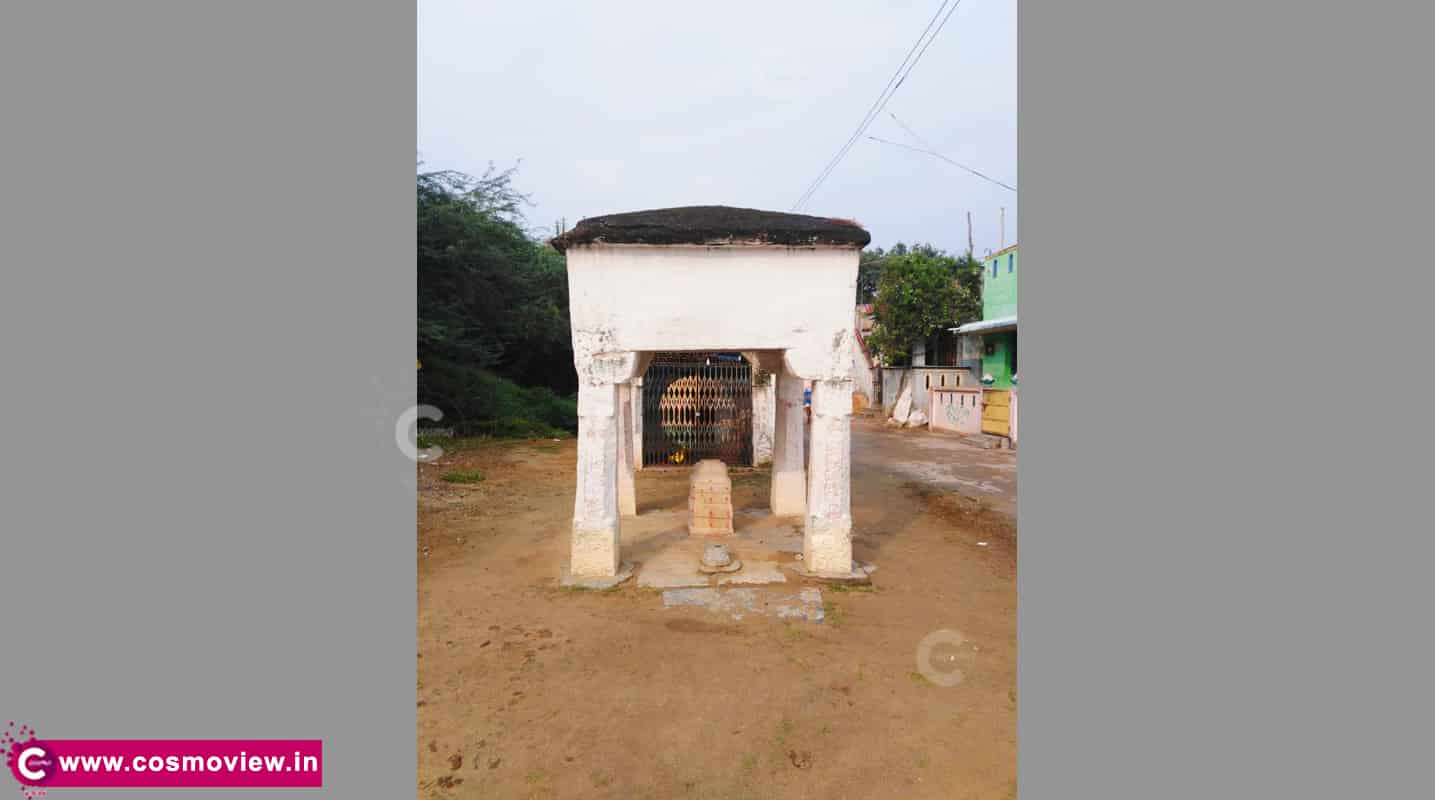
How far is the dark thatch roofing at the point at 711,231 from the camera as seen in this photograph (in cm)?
632

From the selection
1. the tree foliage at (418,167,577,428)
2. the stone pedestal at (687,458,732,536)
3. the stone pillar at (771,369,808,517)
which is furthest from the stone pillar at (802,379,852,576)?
the tree foliage at (418,167,577,428)

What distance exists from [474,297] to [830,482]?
12.9m

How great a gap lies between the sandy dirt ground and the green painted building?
14.5m

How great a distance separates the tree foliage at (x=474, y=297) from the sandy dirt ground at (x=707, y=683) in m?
8.96

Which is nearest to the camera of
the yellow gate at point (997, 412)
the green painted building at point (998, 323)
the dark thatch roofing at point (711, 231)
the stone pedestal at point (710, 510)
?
the dark thatch roofing at point (711, 231)

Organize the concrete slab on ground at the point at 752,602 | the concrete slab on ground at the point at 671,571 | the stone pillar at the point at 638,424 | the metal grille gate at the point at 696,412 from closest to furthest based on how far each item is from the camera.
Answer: the concrete slab on ground at the point at 752,602, the concrete slab on ground at the point at 671,571, the stone pillar at the point at 638,424, the metal grille gate at the point at 696,412

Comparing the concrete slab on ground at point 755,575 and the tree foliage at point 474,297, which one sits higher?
the tree foliage at point 474,297

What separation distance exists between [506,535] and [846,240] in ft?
19.2

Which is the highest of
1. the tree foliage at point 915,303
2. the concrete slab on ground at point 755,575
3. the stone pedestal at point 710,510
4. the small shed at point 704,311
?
the tree foliage at point 915,303

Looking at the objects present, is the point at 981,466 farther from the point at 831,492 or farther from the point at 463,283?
the point at 463,283

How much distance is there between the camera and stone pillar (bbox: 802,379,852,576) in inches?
266

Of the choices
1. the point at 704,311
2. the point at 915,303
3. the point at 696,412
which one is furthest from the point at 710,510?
the point at 915,303

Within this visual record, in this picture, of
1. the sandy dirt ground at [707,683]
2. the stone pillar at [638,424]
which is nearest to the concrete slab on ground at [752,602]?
the sandy dirt ground at [707,683]

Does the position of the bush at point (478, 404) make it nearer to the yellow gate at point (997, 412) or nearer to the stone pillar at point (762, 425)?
the stone pillar at point (762, 425)
